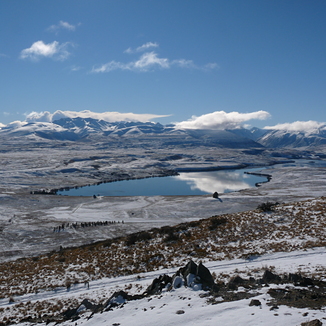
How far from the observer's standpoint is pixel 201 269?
515 inches

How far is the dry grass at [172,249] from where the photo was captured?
17.2 m

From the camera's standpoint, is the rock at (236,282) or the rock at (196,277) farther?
the rock at (196,277)

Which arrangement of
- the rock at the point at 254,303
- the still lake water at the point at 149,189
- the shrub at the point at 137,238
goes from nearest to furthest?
the rock at the point at 254,303
the shrub at the point at 137,238
the still lake water at the point at 149,189

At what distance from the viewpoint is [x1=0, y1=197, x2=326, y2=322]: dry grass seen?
17.2 meters

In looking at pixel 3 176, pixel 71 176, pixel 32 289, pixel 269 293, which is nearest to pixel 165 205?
pixel 32 289

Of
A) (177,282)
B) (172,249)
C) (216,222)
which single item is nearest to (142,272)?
(172,249)

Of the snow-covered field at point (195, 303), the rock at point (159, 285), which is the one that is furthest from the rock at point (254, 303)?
the rock at point (159, 285)

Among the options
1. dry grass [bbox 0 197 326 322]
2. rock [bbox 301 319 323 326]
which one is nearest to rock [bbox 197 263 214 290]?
dry grass [bbox 0 197 326 322]

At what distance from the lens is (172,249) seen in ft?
66.3

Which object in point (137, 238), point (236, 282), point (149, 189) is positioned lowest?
point (149, 189)

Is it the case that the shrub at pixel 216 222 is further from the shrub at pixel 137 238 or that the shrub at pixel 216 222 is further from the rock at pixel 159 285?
the rock at pixel 159 285

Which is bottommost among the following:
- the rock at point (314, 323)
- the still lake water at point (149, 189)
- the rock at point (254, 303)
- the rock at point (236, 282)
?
the still lake water at point (149, 189)

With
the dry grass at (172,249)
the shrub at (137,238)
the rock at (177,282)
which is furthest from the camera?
the shrub at (137,238)

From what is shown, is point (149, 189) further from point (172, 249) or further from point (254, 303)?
point (254, 303)
